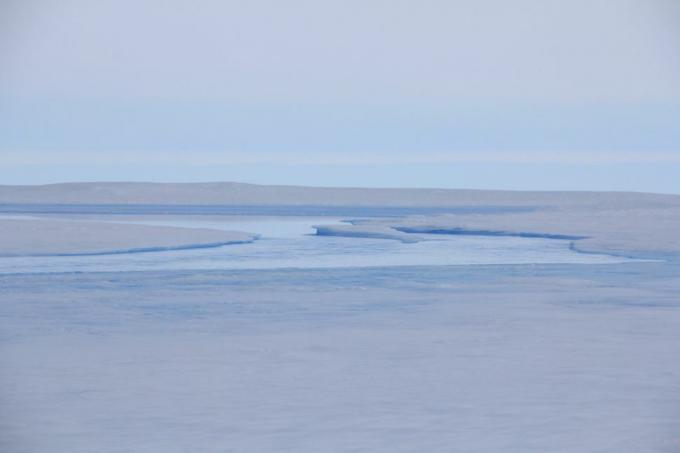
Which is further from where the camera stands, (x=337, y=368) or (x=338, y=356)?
(x=338, y=356)

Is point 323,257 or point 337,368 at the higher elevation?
point 323,257

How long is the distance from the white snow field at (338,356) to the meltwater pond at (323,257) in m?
0.12

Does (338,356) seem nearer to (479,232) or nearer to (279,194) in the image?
(479,232)

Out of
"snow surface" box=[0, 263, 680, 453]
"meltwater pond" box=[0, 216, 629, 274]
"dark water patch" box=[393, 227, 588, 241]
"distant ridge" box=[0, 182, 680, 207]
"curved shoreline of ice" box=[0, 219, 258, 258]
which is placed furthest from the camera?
"distant ridge" box=[0, 182, 680, 207]

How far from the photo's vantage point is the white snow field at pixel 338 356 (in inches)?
162

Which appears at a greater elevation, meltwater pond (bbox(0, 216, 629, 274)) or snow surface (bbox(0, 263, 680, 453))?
meltwater pond (bbox(0, 216, 629, 274))

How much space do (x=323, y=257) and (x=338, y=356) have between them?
639cm

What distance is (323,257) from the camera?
12008 mm

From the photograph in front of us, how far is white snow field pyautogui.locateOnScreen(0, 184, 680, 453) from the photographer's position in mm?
4121

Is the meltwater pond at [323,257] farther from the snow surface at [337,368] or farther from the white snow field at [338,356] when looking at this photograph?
the snow surface at [337,368]

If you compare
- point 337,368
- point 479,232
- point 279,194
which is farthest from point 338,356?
point 279,194

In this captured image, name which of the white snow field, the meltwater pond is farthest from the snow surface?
the meltwater pond

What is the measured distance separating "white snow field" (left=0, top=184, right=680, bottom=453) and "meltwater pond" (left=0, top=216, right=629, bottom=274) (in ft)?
0.39

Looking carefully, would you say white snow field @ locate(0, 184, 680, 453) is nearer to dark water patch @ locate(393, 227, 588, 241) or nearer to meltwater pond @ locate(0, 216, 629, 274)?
meltwater pond @ locate(0, 216, 629, 274)
